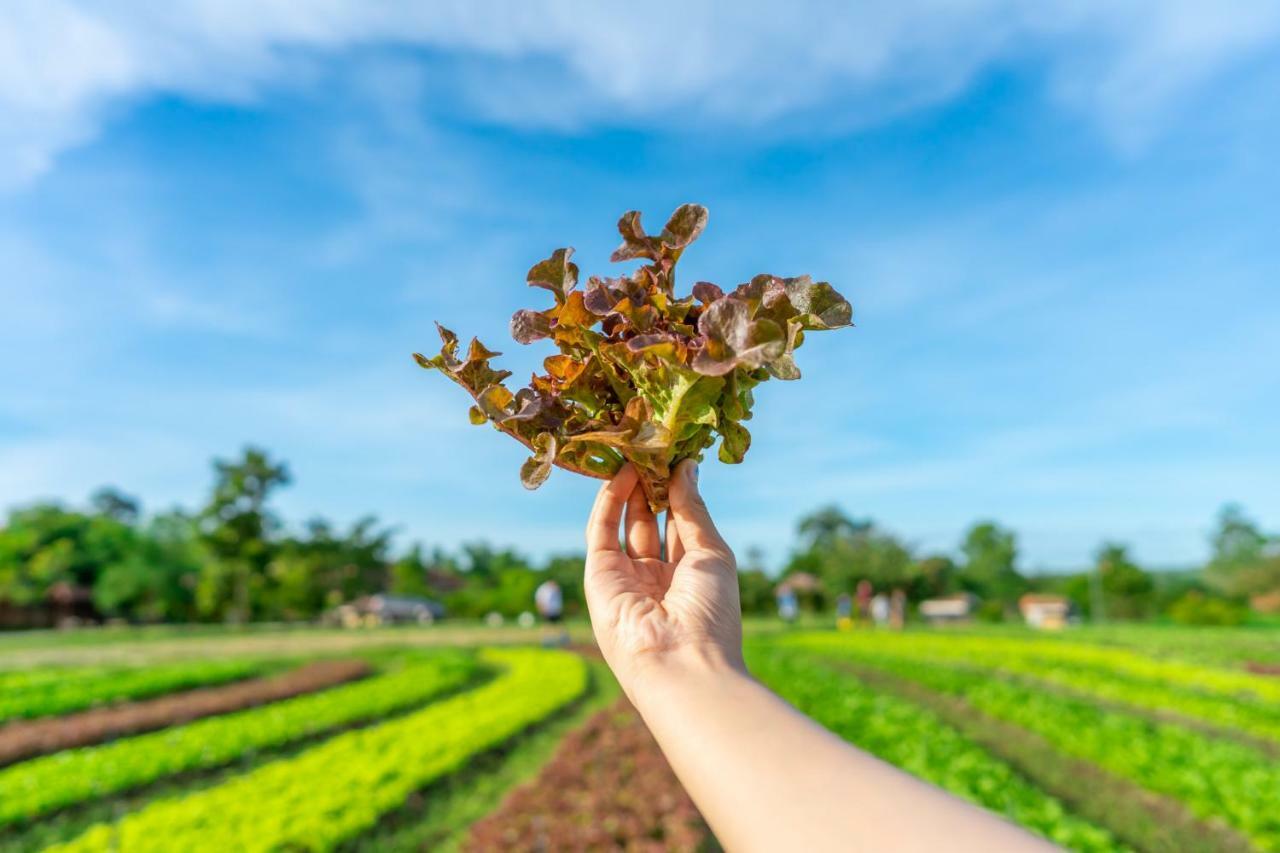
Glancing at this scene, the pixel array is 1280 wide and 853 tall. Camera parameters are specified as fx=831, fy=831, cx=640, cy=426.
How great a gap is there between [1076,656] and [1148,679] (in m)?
3.99

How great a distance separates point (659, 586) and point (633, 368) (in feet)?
2.07

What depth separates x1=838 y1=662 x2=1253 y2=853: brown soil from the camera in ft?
24.6

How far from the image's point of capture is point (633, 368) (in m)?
2.02

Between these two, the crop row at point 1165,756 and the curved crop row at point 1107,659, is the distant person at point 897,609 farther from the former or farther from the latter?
the crop row at point 1165,756

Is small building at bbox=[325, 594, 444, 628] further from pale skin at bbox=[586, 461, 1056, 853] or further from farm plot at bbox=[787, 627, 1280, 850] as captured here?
pale skin at bbox=[586, 461, 1056, 853]

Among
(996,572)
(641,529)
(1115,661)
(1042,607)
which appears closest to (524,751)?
(641,529)

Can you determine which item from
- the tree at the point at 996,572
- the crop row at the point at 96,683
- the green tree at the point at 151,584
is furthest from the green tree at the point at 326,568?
the tree at the point at 996,572

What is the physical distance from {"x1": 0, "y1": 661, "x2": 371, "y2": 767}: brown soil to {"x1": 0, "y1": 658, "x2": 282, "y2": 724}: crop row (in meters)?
0.26

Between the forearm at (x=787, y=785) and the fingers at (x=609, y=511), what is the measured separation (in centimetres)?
69

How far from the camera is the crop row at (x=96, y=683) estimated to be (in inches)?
557

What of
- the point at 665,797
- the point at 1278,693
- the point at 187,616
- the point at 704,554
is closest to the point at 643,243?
the point at 704,554

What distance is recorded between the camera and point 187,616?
49438 millimetres

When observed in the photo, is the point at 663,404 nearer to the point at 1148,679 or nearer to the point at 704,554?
the point at 704,554

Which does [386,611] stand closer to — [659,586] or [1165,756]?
[1165,756]
